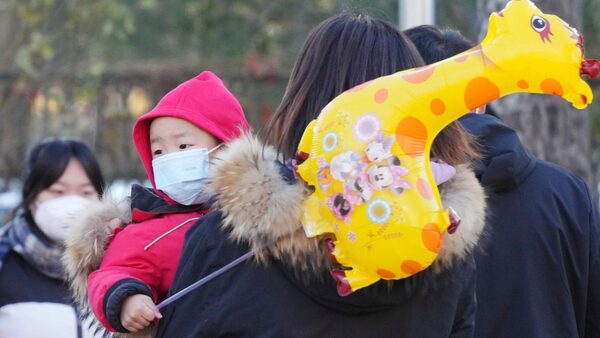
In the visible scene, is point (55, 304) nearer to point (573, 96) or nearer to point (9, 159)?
point (573, 96)

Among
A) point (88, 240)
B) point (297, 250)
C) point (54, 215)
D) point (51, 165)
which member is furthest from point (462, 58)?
point (51, 165)

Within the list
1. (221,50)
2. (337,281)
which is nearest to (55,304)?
(337,281)

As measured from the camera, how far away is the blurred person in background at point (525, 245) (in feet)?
Result: 9.84

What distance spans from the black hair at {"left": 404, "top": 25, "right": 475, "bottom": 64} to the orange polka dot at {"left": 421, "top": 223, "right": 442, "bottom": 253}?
42.2 inches

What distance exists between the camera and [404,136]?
84.0 inches

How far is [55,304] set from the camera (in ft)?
14.2

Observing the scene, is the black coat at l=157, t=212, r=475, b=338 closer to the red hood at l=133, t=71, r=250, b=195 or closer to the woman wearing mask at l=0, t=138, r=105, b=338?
the red hood at l=133, t=71, r=250, b=195

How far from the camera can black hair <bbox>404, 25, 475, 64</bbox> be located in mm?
3104

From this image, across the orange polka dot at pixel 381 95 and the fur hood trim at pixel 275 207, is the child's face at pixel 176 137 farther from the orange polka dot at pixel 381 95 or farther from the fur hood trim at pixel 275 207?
the orange polka dot at pixel 381 95

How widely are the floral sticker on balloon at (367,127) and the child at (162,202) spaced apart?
0.63 metres

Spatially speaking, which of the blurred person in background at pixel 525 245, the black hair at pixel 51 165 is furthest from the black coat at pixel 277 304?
the black hair at pixel 51 165

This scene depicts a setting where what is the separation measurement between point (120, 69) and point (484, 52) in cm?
936

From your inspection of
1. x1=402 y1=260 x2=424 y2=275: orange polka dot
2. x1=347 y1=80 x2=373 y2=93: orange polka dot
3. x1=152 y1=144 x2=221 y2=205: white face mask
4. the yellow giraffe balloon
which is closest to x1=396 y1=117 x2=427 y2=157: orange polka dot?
the yellow giraffe balloon

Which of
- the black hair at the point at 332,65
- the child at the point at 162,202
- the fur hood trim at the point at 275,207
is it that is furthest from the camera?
the child at the point at 162,202
